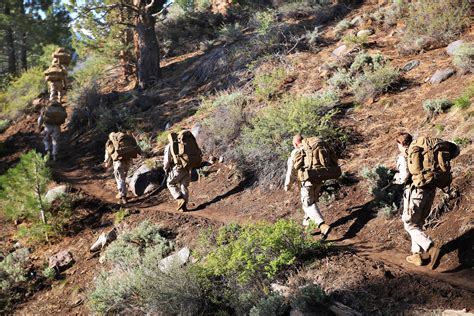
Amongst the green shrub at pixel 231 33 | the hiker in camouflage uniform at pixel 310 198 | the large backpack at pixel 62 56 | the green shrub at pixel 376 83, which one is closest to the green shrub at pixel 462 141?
the hiker in camouflage uniform at pixel 310 198

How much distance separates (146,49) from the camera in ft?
58.4

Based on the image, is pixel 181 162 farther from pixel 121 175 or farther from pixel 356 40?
pixel 356 40

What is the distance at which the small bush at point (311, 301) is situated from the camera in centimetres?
482

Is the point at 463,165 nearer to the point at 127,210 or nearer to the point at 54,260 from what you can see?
the point at 127,210

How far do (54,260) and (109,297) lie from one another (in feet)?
9.94

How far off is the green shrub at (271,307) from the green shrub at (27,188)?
264 inches

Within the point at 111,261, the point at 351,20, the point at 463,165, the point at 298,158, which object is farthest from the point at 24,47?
the point at 463,165

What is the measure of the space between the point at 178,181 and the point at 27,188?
11.4 ft

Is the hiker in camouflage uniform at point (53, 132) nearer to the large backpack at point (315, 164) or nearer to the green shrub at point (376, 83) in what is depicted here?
the green shrub at point (376, 83)

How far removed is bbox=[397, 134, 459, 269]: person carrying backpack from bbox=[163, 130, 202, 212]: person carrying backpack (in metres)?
5.00

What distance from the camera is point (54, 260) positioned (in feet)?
29.2

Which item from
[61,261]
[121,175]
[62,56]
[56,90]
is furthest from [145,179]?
[62,56]

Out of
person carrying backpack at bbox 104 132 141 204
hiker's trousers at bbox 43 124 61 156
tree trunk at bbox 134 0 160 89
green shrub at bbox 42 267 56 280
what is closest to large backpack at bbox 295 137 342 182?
green shrub at bbox 42 267 56 280

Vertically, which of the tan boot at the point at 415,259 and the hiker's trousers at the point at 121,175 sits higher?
the hiker's trousers at the point at 121,175
